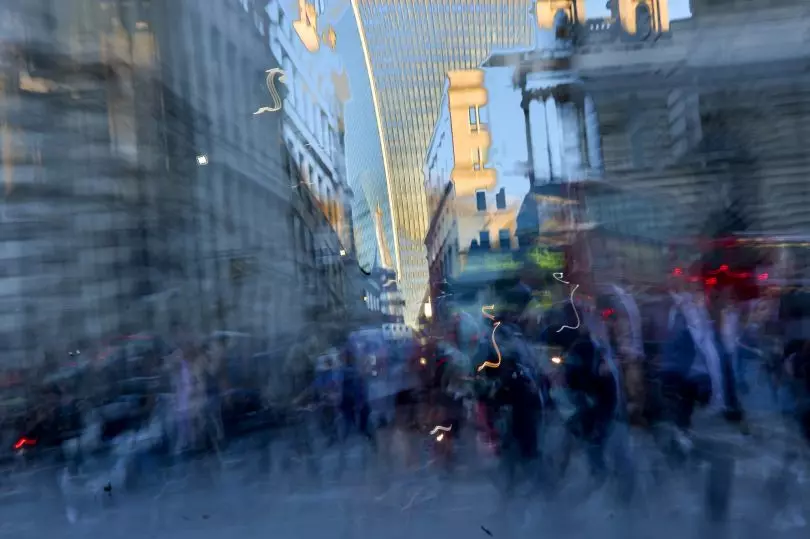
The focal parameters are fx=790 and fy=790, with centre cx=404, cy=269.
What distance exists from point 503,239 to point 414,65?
2.81 meters

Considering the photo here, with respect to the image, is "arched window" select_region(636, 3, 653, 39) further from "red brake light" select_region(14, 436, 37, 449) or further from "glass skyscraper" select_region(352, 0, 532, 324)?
"red brake light" select_region(14, 436, 37, 449)

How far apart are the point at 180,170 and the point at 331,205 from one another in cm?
372

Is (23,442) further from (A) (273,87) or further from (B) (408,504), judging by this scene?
(A) (273,87)

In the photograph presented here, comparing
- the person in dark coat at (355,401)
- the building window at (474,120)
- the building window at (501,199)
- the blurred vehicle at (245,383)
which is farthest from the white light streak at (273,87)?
the person in dark coat at (355,401)

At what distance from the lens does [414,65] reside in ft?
36.9

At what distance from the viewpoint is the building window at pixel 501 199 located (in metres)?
11.1

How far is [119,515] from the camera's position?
720 cm

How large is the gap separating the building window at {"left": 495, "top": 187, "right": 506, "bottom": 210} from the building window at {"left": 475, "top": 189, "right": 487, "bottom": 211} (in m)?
0.22

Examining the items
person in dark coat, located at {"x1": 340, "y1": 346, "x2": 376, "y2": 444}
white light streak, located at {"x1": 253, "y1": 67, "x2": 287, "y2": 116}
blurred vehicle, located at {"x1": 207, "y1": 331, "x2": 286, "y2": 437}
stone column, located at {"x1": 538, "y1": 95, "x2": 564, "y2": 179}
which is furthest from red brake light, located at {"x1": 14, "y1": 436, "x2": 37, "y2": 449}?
white light streak, located at {"x1": 253, "y1": 67, "x2": 287, "y2": 116}

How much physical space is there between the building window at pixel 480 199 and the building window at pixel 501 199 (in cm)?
22

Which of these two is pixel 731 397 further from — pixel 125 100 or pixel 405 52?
pixel 125 100

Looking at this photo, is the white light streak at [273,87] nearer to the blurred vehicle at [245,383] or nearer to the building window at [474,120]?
the blurred vehicle at [245,383]

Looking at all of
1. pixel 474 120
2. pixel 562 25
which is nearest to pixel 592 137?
pixel 562 25

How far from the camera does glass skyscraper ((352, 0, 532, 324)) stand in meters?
10.9
